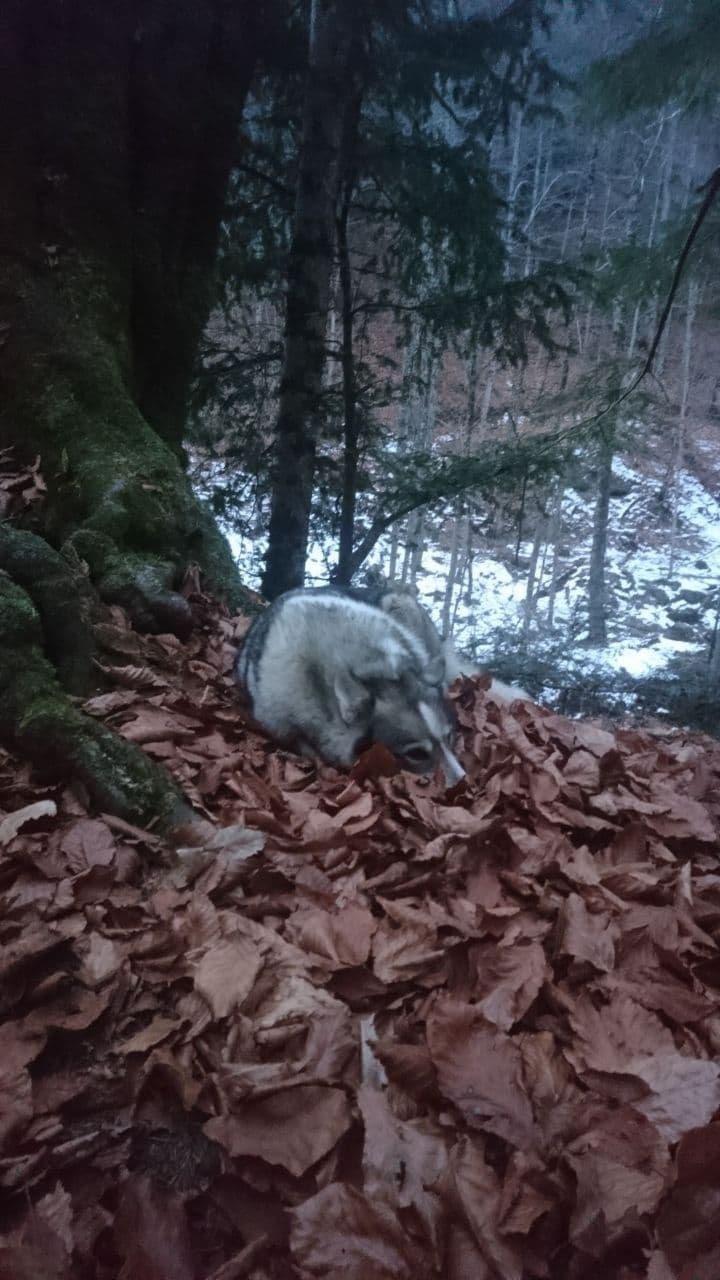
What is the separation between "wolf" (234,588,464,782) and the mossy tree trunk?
849 millimetres

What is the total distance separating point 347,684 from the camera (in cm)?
369

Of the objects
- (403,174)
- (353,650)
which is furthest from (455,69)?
(353,650)

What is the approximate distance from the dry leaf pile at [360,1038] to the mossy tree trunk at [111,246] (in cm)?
211

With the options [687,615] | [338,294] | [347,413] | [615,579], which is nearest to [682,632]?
[687,615]

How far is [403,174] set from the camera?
7.65m

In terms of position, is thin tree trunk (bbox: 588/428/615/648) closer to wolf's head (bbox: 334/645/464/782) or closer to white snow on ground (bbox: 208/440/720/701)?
white snow on ground (bbox: 208/440/720/701)

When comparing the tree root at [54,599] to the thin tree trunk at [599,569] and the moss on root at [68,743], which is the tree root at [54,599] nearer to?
the moss on root at [68,743]

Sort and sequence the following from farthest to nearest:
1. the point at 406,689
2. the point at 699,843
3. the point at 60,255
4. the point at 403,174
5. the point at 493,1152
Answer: the point at 403,174 < the point at 60,255 < the point at 406,689 < the point at 699,843 < the point at 493,1152

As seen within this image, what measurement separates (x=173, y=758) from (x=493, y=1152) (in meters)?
1.96

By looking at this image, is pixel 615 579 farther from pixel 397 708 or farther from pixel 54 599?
pixel 54 599

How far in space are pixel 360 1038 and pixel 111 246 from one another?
5.80m

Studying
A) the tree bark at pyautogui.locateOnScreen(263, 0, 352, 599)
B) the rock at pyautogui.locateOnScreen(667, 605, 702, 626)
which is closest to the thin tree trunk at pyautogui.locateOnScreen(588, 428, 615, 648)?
the rock at pyautogui.locateOnScreen(667, 605, 702, 626)

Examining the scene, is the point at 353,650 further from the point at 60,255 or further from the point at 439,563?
the point at 439,563

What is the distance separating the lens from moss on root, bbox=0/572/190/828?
2723mm
